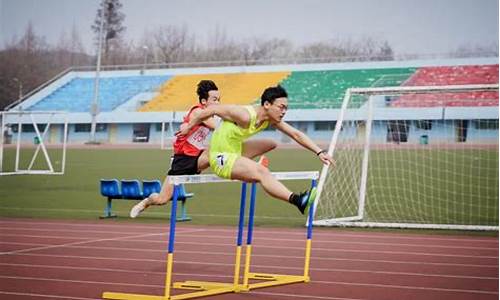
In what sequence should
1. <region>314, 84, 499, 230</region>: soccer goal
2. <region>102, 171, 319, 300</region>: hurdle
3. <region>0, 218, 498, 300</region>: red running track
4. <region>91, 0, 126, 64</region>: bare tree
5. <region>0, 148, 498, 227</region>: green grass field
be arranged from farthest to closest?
<region>91, 0, 126, 64</region>: bare tree → <region>0, 148, 498, 227</region>: green grass field → <region>314, 84, 499, 230</region>: soccer goal → <region>0, 218, 498, 300</region>: red running track → <region>102, 171, 319, 300</region>: hurdle

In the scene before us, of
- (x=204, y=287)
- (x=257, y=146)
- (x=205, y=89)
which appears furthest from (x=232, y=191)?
(x=204, y=287)

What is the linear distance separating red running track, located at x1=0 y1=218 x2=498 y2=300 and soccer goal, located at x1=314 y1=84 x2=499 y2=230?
135 cm

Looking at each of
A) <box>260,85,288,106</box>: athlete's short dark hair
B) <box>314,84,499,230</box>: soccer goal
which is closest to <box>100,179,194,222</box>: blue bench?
<box>314,84,499,230</box>: soccer goal

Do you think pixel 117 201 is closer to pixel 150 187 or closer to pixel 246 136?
pixel 150 187

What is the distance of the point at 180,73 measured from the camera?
29344mm

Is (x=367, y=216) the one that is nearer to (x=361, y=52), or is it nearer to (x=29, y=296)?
(x=29, y=296)

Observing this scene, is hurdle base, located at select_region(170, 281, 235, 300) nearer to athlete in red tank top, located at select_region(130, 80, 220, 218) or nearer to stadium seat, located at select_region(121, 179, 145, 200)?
athlete in red tank top, located at select_region(130, 80, 220, 218)

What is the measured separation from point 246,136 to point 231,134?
0.10m

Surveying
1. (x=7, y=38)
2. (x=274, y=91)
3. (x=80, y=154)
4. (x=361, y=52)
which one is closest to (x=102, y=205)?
(x=7, y=38)

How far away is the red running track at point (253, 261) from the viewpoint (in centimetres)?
571

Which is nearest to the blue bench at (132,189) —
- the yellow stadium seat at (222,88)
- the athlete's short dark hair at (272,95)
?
the athlete's short dark hair at (272,95)

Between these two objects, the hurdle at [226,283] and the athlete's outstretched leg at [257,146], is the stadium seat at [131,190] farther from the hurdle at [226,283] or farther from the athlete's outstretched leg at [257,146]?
the athlete's outstretched leg at [257,146]

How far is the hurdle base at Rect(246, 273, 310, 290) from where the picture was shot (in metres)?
5.85

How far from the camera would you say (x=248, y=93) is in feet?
97.2
